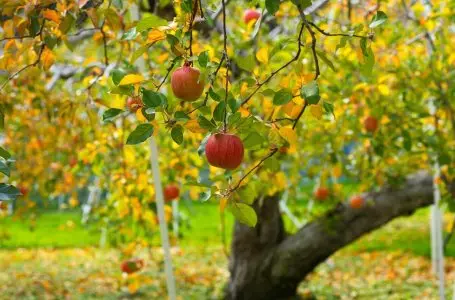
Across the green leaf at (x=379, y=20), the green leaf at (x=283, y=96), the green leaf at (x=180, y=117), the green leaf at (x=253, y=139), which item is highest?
the green leaf at (x=379, y=20)

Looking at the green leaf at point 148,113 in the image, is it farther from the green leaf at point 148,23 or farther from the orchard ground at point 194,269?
the orchard ground at point 194,269

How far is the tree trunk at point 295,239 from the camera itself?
3.33 metres

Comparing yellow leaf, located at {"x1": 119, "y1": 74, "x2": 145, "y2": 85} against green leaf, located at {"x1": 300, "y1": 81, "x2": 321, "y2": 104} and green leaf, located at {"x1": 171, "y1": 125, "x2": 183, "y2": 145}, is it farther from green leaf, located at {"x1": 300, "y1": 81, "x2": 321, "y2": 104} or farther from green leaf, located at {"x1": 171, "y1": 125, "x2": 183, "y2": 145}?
green leaf, located at {"x1": 300, "y1": 81, "x2": 321, "y2": 104}

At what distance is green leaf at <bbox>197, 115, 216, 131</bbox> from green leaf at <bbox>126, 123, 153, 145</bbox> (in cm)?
7

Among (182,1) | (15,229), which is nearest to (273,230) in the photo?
(182,1)

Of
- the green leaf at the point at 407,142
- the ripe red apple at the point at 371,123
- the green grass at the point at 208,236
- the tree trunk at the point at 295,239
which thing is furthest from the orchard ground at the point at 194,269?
the green leaf at the point at 407,142

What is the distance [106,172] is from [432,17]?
4.94 ft

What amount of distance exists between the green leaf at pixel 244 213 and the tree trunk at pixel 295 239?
2.27 m

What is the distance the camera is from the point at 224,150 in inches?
36.7

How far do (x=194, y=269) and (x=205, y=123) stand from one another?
14.1ft

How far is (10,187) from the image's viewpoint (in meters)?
0.99

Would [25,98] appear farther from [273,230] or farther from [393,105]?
[393,105]

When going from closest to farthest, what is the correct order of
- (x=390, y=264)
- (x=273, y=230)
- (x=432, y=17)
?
(x=432, y=17)
(x=273, y=230)
(x=390, y=264)

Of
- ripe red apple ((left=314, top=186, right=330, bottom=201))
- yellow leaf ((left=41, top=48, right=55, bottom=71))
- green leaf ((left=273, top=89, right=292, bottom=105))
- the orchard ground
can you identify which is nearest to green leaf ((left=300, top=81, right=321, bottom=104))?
green leaf ((left=273, top=89, right=292, bottom=105))
